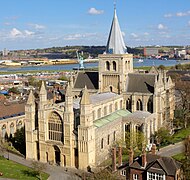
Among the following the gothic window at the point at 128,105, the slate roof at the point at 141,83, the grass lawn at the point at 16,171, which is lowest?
the grass lawn at the point at 16,171

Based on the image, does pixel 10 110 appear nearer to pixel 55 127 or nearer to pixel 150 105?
pixel 55 127

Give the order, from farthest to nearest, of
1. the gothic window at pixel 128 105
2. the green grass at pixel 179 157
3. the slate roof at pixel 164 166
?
the gothic window at pixel 128 105 < the green grass at pixel 179 157 < the slate roof at pixel 164 166

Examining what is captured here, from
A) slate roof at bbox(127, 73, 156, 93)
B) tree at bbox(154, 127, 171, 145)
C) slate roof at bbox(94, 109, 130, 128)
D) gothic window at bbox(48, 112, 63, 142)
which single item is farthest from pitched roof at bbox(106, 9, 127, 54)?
gothic window at bbox(48, 112, 63, 142)

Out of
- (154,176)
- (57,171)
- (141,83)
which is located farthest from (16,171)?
(141,83)

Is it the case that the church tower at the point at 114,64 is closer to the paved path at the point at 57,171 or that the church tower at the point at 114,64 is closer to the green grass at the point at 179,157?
the green grass at the point at 179,157

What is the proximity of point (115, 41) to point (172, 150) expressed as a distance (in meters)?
23.3

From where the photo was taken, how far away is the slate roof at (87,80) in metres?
68.9

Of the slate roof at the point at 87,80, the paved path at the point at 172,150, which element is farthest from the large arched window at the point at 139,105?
the paved path at the point at 172,150

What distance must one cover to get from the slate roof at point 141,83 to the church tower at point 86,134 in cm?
1713

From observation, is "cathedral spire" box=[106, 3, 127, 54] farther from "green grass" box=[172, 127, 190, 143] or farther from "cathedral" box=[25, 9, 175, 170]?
"green grass" box=[172, 127, 190, 143]

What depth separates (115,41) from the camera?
66.2m

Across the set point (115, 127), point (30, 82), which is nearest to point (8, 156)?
point (115, 127)

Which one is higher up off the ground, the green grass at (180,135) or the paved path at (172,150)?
the green grass at (180,135)

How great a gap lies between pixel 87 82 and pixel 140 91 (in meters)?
11.5
